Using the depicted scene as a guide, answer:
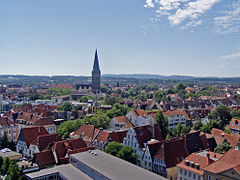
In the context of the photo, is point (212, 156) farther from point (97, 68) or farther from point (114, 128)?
point (97, 68)

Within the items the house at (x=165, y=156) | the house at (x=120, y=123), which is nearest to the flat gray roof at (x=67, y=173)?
the house at (x=165, y=156)

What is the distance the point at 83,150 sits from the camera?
150 ft

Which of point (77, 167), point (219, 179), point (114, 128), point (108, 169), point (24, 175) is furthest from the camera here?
point (114, 128)

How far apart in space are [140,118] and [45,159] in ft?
105

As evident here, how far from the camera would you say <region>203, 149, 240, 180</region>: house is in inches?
1211

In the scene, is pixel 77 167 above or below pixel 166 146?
below

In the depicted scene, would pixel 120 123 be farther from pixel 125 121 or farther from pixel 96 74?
pixel 96 74

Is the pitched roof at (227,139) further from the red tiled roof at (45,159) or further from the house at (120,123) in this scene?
the red tiled roof at (45,159)

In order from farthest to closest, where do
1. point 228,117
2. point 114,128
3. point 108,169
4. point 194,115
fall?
point 194,115 < point 228,117 < point 114,128 < point 108,169

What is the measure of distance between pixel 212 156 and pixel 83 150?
72.8ft

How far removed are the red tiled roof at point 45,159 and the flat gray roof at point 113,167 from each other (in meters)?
6.38

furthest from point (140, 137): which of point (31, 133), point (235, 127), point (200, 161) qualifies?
point (235, 127)

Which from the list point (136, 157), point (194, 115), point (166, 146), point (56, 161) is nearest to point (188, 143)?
point (166, 146)

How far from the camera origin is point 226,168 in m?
31.6
